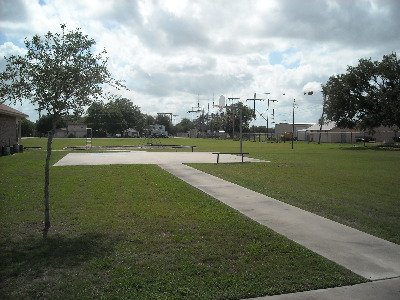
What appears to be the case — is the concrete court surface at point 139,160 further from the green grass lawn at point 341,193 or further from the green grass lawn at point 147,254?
the green grass lawn at point 147,254

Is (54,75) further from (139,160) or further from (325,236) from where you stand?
(139,160)

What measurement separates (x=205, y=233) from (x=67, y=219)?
10.2 ft

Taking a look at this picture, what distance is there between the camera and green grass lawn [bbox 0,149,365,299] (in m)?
4.91

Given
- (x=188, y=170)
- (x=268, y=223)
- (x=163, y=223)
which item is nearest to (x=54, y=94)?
(x=163, y=223)

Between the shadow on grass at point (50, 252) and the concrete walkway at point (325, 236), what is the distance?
11.1ft

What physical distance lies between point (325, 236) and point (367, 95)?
170 feet

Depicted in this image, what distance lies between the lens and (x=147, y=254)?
6.21 meters

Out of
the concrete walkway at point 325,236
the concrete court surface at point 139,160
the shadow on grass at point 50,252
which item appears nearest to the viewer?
the shadow on grass at point 50,252

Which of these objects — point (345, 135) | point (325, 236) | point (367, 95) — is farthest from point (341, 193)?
point (345, 135)

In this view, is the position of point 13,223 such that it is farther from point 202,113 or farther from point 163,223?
point 202,113

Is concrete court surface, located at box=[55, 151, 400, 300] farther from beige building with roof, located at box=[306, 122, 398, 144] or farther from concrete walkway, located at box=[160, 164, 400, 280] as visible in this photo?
beige building with roof, located at box=[306, 122, 398, 144]

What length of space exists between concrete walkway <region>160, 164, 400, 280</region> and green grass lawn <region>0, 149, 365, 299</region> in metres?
0.31

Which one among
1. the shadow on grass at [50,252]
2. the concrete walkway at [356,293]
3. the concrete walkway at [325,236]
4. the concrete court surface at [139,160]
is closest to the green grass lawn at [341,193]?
the concrete walkway at [325,236]

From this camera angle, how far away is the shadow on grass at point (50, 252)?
220 inches
